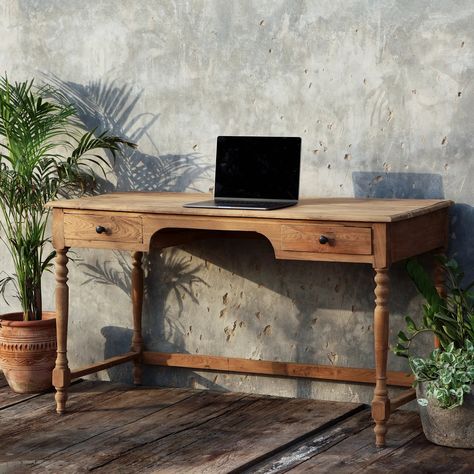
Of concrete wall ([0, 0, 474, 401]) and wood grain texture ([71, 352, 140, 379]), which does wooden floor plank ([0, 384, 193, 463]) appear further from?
concrete wall ([0, 0, 474, 401])

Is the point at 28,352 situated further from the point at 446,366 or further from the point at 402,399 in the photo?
the point at 446,366

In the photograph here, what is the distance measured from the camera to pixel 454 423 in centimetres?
456

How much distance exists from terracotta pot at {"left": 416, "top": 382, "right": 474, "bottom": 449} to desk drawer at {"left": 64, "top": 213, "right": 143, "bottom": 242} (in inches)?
56.0

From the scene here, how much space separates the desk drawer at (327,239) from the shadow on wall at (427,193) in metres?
0.72

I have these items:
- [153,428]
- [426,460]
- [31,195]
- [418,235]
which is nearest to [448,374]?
[426,460]

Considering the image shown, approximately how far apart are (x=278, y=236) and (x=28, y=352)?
1.57 metres

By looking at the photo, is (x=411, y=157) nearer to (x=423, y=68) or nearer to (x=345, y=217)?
(x=423, y=68)

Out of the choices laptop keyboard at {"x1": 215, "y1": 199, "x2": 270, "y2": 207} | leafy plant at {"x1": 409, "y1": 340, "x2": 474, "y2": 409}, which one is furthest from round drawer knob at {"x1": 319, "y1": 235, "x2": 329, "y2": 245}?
leafy plant at {"x1": 409, "y1": 340, "x2": 474, "y2": 409}

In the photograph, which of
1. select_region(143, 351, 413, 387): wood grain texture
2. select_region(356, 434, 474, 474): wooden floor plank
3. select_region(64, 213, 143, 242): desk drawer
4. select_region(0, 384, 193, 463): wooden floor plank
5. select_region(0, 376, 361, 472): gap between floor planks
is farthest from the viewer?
select_region(143, 351, 413, 387): wood grain texture

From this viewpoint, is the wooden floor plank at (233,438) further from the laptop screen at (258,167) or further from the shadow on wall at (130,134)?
the shadow on wall at (130,134)

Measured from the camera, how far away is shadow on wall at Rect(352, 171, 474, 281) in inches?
199

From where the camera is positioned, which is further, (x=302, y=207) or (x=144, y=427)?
(x=144, y=427)

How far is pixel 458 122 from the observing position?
501 cm

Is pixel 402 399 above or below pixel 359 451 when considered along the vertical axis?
above
